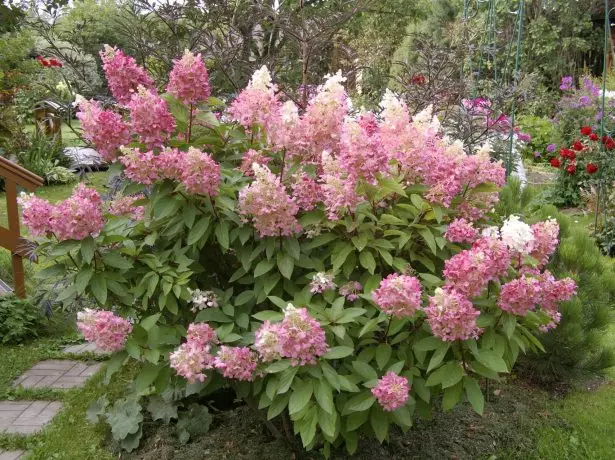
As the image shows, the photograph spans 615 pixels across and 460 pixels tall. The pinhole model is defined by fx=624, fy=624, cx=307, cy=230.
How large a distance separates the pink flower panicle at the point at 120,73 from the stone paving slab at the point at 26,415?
Answer: 1.96m

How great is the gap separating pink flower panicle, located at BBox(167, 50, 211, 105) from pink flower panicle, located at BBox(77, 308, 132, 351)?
2.70 ft

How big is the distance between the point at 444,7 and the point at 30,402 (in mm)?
15142

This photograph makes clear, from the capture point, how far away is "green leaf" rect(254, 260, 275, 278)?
2254 millimetres

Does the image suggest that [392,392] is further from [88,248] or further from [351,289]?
[88,248]

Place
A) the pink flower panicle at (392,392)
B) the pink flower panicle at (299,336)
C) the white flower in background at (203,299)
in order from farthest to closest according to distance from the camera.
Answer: the white flower in background at (203,299)
the pink flower panicle at (392,392)
the pink flower panicle at (299,336)

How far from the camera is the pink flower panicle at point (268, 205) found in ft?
6.68

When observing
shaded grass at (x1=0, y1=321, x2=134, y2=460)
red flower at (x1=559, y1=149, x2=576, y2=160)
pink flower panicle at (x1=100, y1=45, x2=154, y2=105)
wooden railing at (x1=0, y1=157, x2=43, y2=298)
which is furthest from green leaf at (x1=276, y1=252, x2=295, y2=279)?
red flower at (x1=559, y1=149, x2=576, y2=160)

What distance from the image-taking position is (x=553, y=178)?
8.44 meters

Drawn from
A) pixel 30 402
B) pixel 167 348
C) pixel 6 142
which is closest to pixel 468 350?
pixel 167 348

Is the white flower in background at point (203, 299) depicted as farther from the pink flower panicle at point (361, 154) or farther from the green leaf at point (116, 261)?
the pink flower panicle at point (361, 154)

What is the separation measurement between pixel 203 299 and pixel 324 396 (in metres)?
0.62

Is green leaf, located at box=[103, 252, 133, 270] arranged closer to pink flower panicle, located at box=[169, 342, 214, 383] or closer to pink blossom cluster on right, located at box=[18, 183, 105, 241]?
pink blossom cluster on right, located at box=[18, 183, 105, 241]

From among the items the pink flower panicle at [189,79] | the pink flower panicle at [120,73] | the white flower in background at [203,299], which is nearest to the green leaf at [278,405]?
the white flower in background at [203,299]

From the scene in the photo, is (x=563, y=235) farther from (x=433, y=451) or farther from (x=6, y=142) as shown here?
(x=6, y=142)
